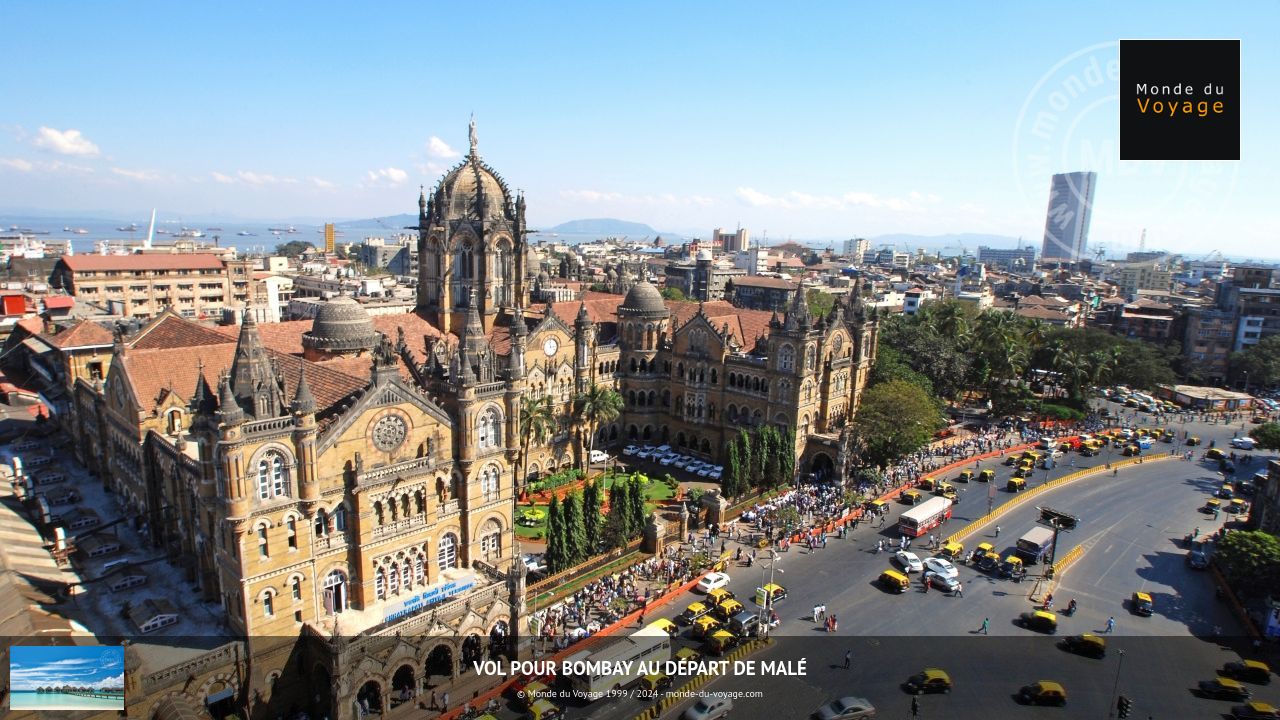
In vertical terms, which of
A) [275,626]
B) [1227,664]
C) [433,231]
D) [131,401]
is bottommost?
[1227,664]

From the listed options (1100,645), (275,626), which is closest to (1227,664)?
(1100,645)

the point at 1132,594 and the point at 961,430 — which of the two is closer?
the point at 1132,594

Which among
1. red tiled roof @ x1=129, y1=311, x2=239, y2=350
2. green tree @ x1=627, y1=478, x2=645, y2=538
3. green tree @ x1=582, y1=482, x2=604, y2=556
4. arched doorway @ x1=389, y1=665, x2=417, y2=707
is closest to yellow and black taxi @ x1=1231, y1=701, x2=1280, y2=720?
green tree @ x1=627, y1=478, x2=645, y2=538

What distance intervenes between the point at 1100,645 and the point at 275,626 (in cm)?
4186

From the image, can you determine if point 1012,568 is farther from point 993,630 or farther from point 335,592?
point 335,592

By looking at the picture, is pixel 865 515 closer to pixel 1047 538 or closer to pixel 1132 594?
pixel 1047 538

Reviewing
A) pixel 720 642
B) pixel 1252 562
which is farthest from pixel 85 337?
pixel 1252 562

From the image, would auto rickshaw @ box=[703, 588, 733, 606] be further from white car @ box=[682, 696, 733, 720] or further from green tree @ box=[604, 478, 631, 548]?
white car @ box=[682, 696, 733, 720]

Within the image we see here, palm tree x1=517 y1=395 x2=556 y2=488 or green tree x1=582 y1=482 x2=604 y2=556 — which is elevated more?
palm tree x1=517 y1=395 x2=556 y2=488

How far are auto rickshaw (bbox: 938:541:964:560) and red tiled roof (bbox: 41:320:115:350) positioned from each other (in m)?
61.3

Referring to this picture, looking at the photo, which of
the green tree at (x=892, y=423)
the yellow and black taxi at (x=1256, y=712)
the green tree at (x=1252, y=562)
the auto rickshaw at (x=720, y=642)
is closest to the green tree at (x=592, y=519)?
the auto rickshaw at (x=720, y=642)

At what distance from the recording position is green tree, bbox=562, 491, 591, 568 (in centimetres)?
4416

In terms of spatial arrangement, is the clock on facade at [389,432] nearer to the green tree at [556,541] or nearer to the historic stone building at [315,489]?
the historic stone building at [315,489]

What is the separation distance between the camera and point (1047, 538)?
1980 inches
